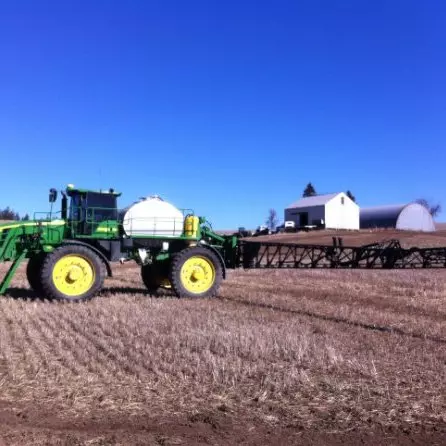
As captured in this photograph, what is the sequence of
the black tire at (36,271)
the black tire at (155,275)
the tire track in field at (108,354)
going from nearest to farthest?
the tire track in field at (108,354) → the black tire at (36,271) → the black tire at (155,275)

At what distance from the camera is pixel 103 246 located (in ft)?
48.1

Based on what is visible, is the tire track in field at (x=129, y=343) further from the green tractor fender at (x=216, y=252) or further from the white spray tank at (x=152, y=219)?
the green tractor fender at (x=216, y=252)

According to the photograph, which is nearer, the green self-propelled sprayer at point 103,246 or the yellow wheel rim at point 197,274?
the green self-propelled sprayer at point 103,246

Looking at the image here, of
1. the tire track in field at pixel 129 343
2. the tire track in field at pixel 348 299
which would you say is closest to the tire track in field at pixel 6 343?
the tire track in field at pixel 129 343

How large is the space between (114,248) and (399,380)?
373 inches

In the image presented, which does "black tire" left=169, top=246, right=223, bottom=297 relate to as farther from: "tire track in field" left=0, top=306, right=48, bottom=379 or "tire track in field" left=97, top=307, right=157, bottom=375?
"tire track in field" left=0, top=306, right=48, bottom=379

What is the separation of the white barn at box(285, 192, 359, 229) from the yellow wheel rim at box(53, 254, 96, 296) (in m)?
47.0

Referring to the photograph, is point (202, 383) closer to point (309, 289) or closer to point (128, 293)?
point (128, 293)

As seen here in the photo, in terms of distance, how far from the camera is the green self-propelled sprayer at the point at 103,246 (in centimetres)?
1370

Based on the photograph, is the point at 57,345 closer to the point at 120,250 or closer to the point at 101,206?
the point at 120,250

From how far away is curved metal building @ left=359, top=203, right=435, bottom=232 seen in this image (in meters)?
62.5

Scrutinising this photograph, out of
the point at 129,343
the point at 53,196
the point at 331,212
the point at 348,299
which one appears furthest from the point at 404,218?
the point at 129,343

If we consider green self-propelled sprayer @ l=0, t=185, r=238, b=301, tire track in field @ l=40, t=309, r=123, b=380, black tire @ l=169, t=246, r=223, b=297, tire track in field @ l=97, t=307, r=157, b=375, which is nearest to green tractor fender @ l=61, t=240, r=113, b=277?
green self-propelled sprayer @ l=0, t=185, r=238, b=301

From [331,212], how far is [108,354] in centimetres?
5319
